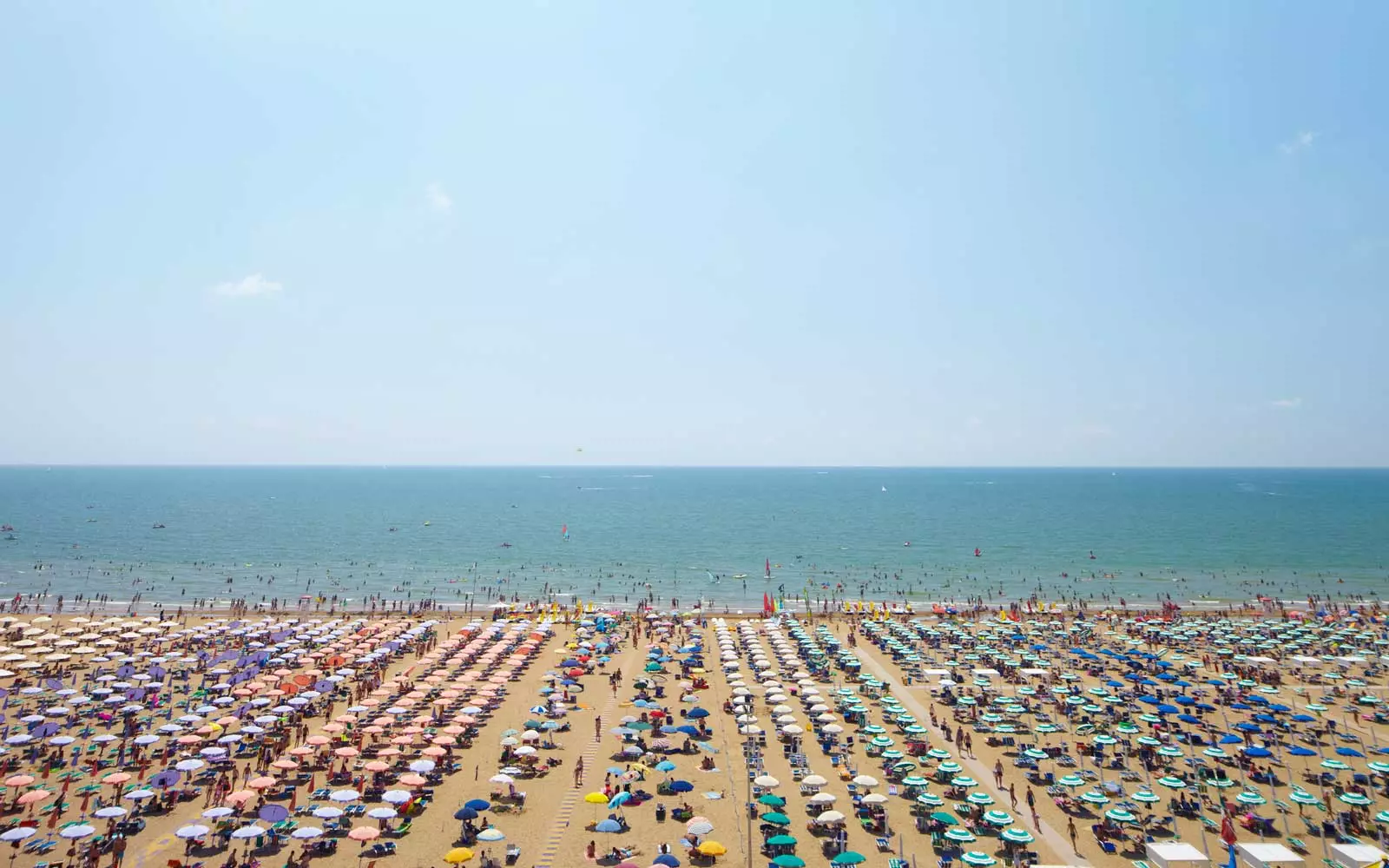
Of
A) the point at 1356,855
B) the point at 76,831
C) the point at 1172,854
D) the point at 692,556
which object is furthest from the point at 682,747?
the point at 692,556

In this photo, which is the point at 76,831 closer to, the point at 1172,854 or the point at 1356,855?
the point at 1172,854

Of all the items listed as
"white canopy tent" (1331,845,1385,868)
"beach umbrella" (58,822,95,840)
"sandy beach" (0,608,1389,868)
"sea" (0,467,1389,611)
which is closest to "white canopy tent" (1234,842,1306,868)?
"sandy beach" (0,608,1389,868)

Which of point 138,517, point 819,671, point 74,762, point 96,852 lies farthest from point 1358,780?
point 138,517

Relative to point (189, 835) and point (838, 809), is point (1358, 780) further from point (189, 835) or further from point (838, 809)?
point (189, 835)

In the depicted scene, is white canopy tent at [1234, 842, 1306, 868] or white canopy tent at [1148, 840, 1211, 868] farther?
white canopy tent at [1148, 840, 1211, 868]

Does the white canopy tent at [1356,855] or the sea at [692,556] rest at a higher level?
the white canopy tent at [1356,855]

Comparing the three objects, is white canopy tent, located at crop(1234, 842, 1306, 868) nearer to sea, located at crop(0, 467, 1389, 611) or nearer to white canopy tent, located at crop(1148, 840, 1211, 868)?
white canopy tent, located at crop(1148, 840, 1211, 868)

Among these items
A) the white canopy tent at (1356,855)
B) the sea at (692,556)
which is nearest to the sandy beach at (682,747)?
the white canopy tent at (1356,855)

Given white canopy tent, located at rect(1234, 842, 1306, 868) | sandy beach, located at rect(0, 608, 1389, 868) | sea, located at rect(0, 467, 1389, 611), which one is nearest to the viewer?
white canopy tent, located at rect(1234, 842, 1306, 868)

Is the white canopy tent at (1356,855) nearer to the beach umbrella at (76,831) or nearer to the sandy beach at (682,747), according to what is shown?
the sandy beach at (682,747)
